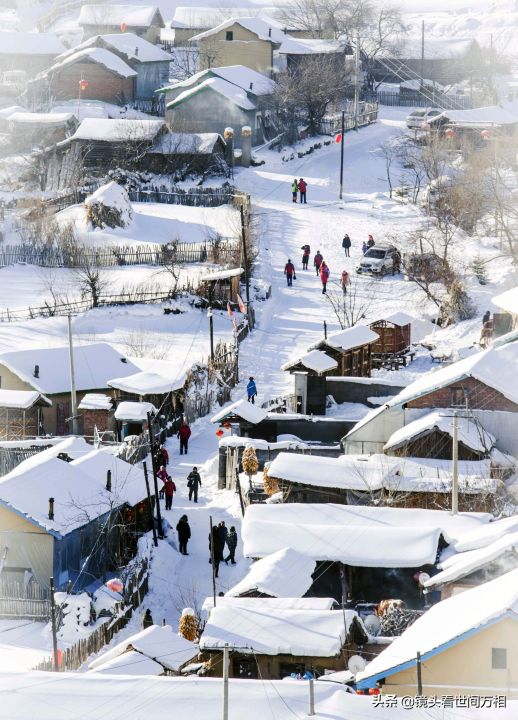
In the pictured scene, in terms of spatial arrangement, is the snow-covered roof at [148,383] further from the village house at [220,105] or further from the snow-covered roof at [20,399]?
the village house at [220,105]

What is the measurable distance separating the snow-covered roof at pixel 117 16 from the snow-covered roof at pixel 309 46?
1011cm

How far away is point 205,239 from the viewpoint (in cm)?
5103

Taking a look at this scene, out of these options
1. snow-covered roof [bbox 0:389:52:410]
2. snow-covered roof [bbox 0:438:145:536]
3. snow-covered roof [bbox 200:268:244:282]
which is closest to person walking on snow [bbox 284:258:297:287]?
snow-covered roof [bbox 200:268:244:282]

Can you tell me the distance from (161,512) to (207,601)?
8326 millimetres

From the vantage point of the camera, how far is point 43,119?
6506 cm

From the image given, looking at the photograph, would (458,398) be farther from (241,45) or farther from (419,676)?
(241,45)

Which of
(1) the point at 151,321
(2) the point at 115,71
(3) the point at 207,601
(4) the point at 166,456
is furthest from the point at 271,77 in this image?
(3) the point at 207,601

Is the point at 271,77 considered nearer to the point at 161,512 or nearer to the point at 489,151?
the point at 489,151

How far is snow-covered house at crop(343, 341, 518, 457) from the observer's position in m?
29.1

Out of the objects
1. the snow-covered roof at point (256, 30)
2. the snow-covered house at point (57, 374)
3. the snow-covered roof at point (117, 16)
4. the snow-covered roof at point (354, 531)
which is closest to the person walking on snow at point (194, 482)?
the snow-covered roof at point (354, 531)

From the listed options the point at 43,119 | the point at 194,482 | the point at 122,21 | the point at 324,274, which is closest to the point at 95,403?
the point at 194,482

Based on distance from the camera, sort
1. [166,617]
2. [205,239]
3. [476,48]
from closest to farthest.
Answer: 1. [166,617]
2. [205,239]
3. [476,48]

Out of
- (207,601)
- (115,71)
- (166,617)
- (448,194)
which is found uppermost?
(115,71)

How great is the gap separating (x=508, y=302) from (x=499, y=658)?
25.1 m
